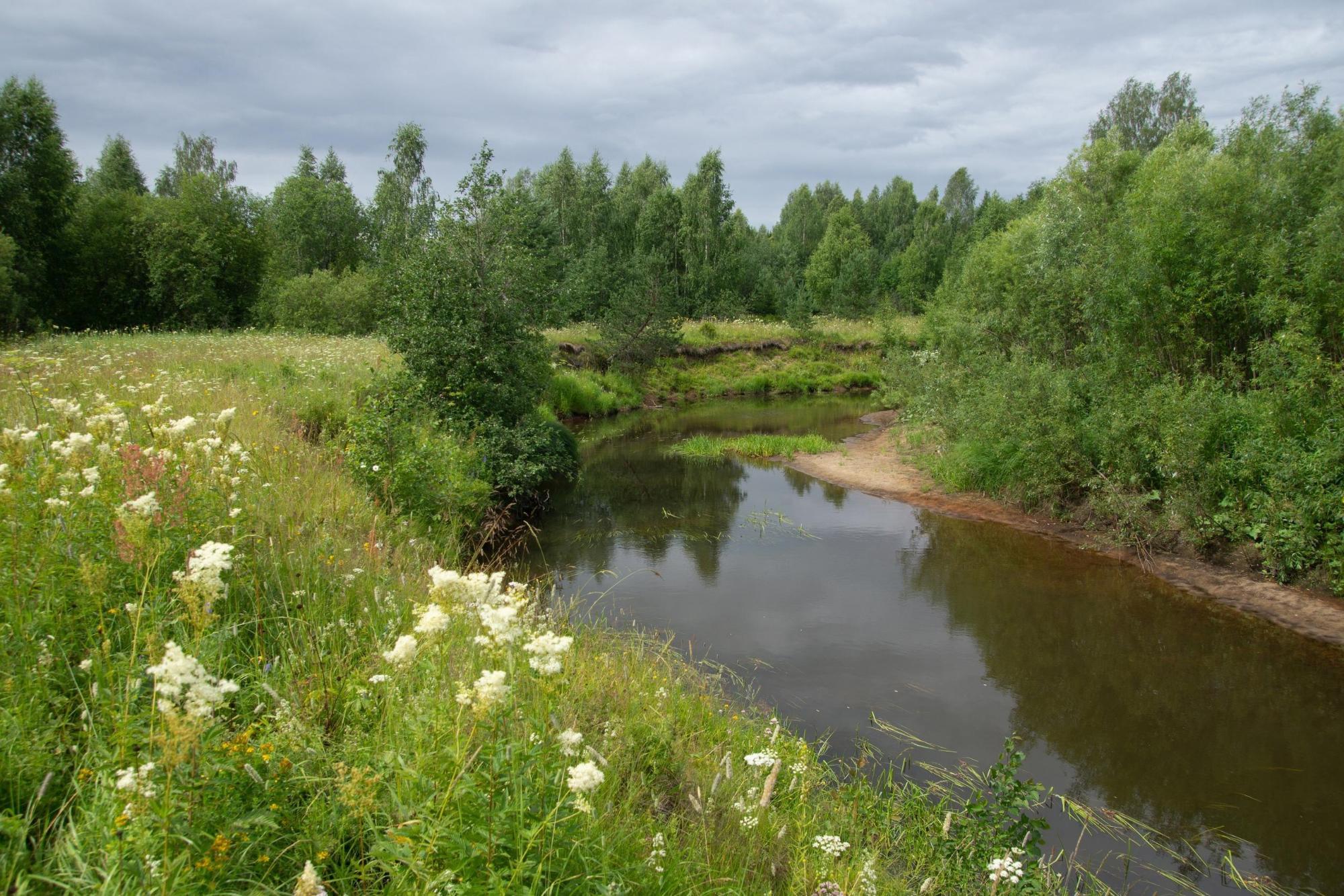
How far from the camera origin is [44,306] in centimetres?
2986

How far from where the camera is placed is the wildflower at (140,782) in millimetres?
→ 1840

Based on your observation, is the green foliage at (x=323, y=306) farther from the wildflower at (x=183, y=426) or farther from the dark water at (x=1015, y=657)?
the wildflower at (x=183, y=426)

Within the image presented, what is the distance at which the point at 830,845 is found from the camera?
12.3 ft

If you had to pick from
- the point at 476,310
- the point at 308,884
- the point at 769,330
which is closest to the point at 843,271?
the point at 769,330

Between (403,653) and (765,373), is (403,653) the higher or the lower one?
the higher one

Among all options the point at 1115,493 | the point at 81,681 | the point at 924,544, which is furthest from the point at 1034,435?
the point at 81,681

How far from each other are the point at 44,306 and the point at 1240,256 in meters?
39.2

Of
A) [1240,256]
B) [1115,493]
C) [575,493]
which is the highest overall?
[1240,256]

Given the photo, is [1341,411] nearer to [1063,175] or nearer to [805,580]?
[805,580]

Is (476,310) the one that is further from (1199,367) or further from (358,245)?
(358,245)

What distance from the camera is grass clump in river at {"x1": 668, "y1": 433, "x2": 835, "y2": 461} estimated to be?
2088 centimetres

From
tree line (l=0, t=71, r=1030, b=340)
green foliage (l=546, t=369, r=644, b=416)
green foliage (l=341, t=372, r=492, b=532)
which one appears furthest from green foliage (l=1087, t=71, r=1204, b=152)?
green foliage (l=341, t=372, r=492, b=532)

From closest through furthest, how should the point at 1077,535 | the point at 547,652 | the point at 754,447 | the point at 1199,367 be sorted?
1. the point at 547,652
2. the point at 1199,367
3. the point at 1077,535
4. the point at 754,447

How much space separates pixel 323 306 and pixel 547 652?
3448cm
